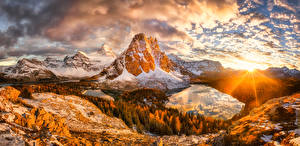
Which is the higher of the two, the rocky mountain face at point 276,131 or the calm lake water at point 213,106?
the rocky mountain face at point 276,131

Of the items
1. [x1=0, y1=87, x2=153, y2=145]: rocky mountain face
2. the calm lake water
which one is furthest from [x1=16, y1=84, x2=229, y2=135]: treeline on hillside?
the calm lake water

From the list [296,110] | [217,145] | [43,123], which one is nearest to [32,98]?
[43,123]

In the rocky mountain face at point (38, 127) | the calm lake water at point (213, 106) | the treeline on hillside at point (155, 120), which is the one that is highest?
the rocky mountain face at point (38, 127)

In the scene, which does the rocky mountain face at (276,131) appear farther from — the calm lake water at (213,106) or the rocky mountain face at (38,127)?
the calm lake water at (213,106)

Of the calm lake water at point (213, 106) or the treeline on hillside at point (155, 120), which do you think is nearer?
the treeline on hillside at point (155, 120)

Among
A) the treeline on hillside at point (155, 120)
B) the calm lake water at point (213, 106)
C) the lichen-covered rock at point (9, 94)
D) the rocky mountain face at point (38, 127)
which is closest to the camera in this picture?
the rocky mountain face at point (38, 127)

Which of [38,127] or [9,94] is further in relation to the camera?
[9,94]

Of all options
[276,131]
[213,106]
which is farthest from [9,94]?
[213,106]

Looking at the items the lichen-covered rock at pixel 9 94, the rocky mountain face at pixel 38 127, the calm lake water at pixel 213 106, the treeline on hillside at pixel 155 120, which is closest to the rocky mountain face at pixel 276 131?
the rocky mountain face at pixel 38 127

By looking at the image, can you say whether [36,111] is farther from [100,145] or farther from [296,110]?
[296,110]

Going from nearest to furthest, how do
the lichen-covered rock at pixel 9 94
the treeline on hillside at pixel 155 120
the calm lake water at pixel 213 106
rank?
the lichen-covered rock at pixel 9 94, the treeline on hillside at pixel 155 120, the calm lake water at pixel 213 106

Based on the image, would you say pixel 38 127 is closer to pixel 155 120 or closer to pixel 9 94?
pixel 9 94
